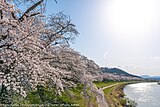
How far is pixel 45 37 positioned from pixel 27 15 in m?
6.45

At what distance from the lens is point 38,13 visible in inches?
354

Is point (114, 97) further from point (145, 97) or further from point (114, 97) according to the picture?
point (145, 97)

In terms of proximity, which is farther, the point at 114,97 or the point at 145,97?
the point at 145,97

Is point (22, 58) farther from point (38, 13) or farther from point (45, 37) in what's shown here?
point (45, 37)

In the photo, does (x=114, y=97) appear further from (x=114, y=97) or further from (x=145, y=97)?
(x=145, y=97)

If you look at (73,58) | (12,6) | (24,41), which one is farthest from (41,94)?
(12,6)

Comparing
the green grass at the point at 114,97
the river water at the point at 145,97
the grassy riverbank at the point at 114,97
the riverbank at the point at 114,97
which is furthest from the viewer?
the river water at the point at 145,97

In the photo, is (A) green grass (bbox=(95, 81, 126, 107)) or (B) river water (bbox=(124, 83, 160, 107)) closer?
(A) green grass (bbox=(95, 81, 126, 107))

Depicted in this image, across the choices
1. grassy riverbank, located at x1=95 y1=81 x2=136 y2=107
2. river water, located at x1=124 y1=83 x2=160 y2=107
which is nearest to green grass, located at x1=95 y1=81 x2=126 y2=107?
grassy riverbank, located at x1=95 y1=81 x2=136 y2=107

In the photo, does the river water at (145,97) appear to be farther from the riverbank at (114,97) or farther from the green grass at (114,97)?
the green grass at (114,97)

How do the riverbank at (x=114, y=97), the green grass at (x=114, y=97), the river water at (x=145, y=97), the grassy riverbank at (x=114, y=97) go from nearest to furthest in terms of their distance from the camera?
1. the green grass at (x=114, y=97)
2. the grassy riverbank at (x=114, y=97)
3. the riverbank at (x=114, y=97)
4. the river water at (x=145, y=97)

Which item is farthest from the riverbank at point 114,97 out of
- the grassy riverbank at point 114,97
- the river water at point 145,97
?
the river water at point 145,97

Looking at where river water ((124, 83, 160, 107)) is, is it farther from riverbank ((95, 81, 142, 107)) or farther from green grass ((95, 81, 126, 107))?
green grass ((95, 81, 126, 107))

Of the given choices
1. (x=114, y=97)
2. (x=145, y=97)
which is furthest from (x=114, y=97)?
(x=145, y=97)
